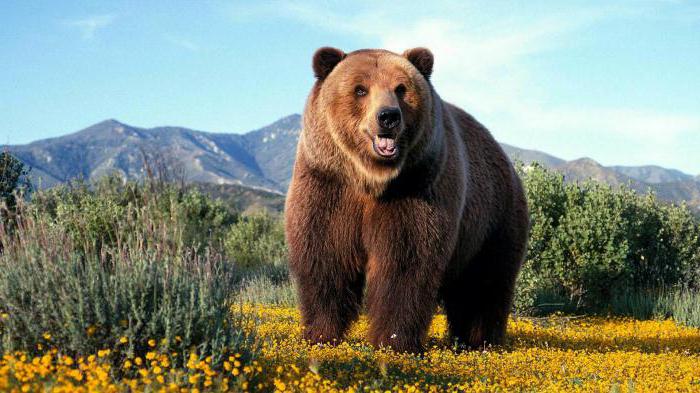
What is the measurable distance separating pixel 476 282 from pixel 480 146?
5.42ft

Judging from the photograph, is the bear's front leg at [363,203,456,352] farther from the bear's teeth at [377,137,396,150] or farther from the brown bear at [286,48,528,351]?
the bear's teeth at [377,137,396,150]

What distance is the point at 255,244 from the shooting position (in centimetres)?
2655

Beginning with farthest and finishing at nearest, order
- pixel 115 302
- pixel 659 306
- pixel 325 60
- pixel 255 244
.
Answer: pixel 255 244 < pixel 659 306 < pixel 325 60 < pixel 115 302

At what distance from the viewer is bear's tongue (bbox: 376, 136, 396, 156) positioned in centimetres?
630

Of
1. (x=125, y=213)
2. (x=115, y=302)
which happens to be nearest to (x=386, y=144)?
(x=115, y=302)

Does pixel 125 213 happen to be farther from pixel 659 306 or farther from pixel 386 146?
pixel 659 306

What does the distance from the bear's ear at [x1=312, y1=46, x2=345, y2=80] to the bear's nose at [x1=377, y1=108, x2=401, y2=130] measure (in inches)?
38.8

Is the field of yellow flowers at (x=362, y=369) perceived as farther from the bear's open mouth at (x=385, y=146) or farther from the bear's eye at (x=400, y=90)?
the bear's eye at (x=400, y=90)

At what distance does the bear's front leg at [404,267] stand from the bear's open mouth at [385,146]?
624mm

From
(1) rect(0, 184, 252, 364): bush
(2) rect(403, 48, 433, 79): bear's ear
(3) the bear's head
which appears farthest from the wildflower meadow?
(2) rect(403, 48, 433, 79): bear's ear

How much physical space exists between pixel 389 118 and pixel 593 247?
11.4 m

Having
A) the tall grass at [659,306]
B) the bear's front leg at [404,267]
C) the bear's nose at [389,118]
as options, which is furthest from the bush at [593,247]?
the bear's nose at [389,118]

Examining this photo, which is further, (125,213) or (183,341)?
(125,213)

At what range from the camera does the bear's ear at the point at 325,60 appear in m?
6.80
